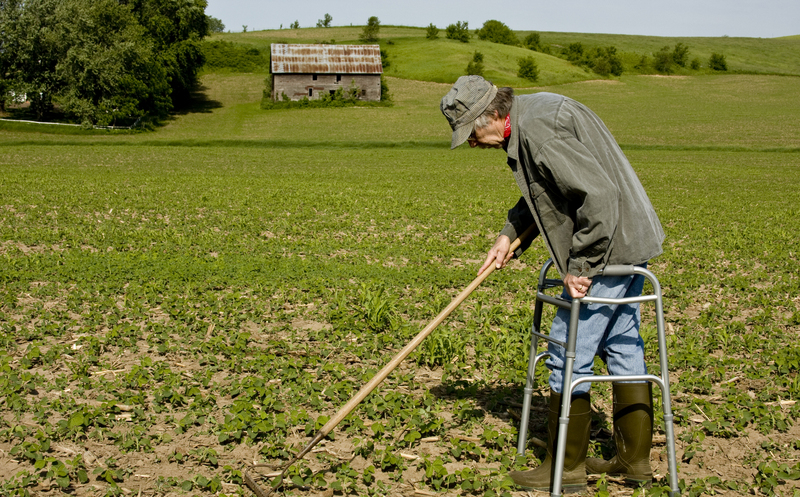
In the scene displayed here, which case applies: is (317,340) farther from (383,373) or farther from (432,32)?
(432,32)

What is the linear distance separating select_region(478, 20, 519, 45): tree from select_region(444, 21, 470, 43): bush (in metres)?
5.48

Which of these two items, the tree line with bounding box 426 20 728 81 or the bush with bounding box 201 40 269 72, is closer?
the tree line with bounding box 426 20 728 81

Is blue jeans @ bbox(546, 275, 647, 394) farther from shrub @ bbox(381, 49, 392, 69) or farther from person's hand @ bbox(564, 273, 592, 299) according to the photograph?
shrub @ bbox(381, 49, 392, 69)

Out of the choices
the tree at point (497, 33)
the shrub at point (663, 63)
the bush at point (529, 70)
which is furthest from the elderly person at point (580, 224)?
the tree at point (497, 33)

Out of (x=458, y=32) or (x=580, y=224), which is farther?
(x=458, y=32)

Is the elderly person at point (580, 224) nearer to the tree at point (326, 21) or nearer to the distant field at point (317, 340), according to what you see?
the distant field at point (317, 340)

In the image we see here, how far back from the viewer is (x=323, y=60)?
2672 inches

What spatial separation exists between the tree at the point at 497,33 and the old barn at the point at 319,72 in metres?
40.2

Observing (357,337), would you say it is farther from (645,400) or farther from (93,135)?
(93,135)

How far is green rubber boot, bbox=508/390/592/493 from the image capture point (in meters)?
4.06

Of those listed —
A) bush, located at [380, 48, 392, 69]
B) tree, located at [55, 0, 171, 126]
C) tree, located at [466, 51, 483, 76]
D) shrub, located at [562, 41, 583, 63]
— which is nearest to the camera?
tree, located at [55, 0, 171, 126]

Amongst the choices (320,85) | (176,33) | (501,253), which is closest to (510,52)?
(320,85)

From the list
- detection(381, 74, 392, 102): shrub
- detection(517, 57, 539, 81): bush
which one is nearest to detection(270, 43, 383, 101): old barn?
detection(381, 74, 392, 102): shrub

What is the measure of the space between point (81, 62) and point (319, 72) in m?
23.7
